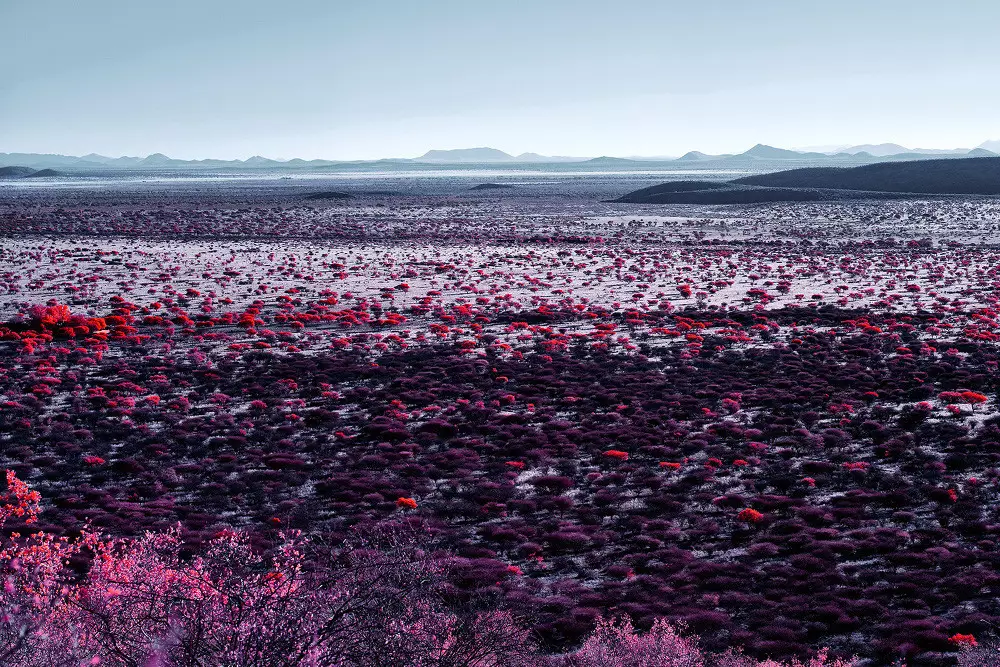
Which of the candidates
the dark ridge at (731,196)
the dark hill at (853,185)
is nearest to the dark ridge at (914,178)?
the dark hill at (853,185)

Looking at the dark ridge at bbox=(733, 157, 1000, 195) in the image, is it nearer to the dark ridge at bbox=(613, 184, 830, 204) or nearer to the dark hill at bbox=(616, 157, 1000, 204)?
the dark hill at bbox=(616, 157, 1000, 204)

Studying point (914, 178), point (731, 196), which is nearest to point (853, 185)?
point (914, 178)

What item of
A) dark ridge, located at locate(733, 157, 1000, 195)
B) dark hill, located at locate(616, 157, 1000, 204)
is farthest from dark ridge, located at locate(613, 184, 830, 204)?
dark ridge, located at locate(733, 157, 1000, 195)

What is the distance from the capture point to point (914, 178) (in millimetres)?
134125

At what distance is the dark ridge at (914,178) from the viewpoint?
12712cm

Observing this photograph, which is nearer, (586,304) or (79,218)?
(586,304)

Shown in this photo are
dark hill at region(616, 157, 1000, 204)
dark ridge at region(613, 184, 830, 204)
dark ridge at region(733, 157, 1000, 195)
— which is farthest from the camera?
dark ridge at region(733, 157, 1000, 195)

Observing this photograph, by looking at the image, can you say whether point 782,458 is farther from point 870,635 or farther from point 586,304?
point 586,304

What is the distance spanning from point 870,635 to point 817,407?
40.6 feet

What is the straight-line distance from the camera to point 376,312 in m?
39.0

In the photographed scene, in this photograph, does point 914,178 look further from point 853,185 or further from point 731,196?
point 731,196

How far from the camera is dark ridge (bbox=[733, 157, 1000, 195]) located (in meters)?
127

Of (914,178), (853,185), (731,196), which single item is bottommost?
(731,196)

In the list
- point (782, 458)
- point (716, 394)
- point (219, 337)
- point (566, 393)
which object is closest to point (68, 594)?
point (782, 458)
